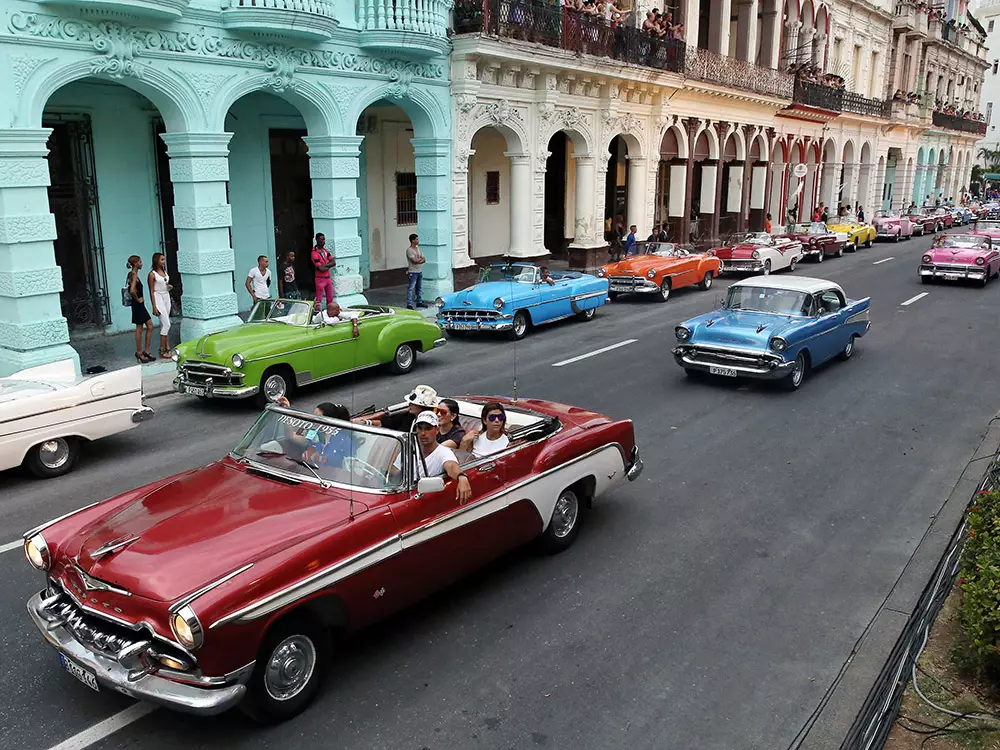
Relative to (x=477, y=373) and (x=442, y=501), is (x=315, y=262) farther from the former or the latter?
(x=442, y=501)

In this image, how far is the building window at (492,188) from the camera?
2675 cm

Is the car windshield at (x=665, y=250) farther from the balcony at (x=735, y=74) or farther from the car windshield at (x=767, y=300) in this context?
the car windshield at (x=767, y=300)

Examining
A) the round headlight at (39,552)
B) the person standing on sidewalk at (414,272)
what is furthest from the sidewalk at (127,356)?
the round headlight at (39,552)

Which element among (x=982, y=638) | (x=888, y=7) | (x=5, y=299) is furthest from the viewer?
(x=888, y=7)

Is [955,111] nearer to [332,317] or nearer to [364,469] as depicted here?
[332,317]

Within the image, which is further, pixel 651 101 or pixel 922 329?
pixel 651 101

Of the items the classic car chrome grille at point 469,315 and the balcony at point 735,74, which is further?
the balcony at point 735,74

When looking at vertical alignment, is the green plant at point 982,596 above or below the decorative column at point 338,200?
below

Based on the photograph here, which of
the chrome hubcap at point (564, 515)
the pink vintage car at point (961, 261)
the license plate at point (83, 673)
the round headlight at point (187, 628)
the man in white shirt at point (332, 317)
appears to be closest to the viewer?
the round headlight at point (187, 628)

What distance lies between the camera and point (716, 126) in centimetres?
3192

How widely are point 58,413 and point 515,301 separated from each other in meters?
9.25

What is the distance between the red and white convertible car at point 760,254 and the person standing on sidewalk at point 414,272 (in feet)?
34.0

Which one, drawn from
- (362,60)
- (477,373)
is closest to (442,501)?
(477,373)

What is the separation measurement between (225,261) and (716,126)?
22207mm
